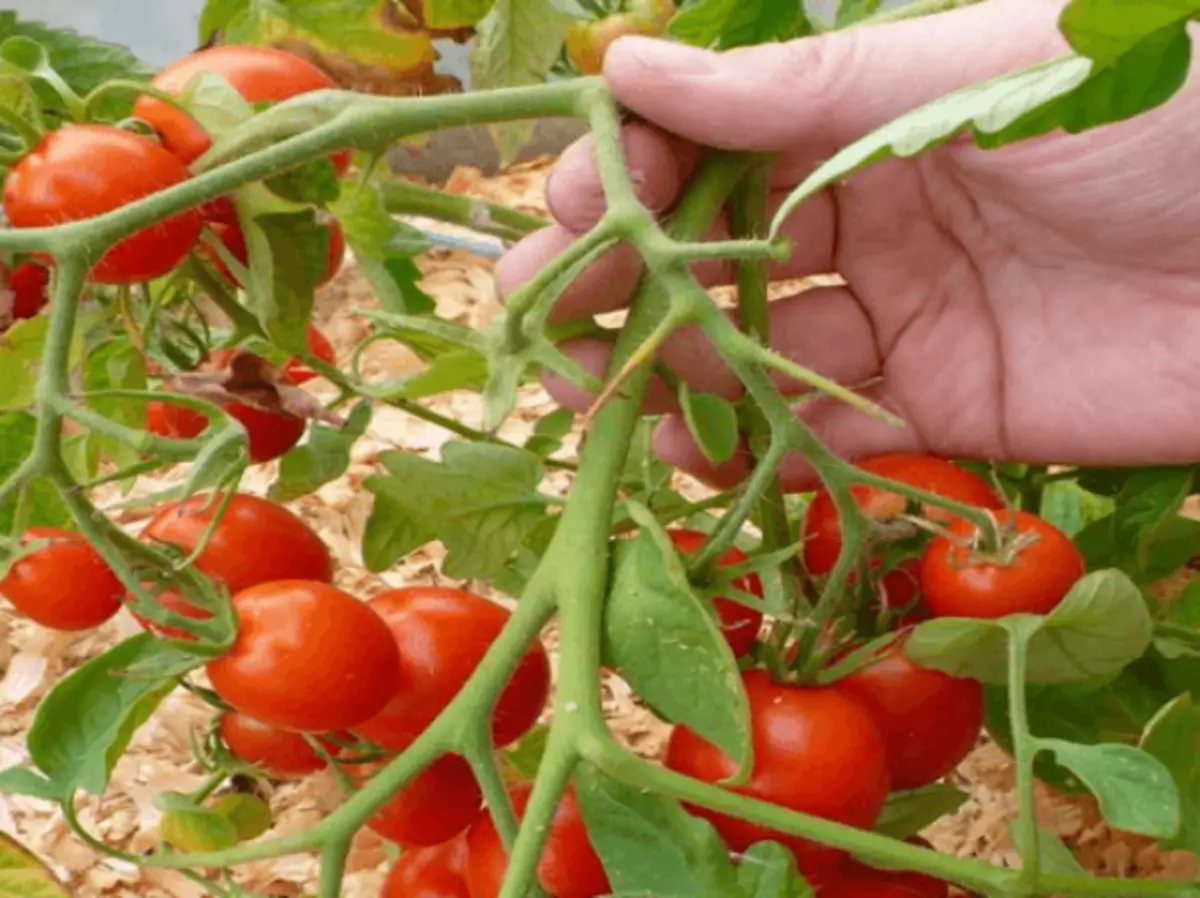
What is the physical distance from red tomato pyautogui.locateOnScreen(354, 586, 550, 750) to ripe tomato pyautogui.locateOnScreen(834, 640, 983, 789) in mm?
116

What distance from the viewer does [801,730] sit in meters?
0.47

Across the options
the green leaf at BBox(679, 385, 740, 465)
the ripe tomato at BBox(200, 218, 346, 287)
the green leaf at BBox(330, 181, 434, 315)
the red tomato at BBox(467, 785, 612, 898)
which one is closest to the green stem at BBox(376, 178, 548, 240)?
the green leaf at BBox(330, 181, 434, 315)

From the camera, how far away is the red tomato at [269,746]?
0.56m

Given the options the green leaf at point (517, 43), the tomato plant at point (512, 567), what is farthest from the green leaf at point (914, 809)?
the green leaf at point (517, 43)

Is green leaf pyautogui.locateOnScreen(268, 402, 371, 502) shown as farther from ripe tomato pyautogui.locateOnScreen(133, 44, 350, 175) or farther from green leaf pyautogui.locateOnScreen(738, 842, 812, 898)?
green leaf pyautogui.locateOnScreen(738, 842, 812, 898)

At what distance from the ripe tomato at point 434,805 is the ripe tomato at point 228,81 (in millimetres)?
251

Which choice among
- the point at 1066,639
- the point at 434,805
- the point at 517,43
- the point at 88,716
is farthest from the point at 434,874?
the point at 517,43

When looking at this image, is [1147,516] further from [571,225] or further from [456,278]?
[456,278]

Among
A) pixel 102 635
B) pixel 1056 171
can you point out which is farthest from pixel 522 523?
pixel 102 635

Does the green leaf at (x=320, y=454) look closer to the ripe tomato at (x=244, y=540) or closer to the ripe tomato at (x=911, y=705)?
the ripe tomato at (x=244, y=540)

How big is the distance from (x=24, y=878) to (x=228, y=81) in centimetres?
36

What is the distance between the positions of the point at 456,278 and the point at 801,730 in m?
1.12

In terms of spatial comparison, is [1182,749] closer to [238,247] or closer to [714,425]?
[714,425]

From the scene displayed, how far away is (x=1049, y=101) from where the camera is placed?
272mm
